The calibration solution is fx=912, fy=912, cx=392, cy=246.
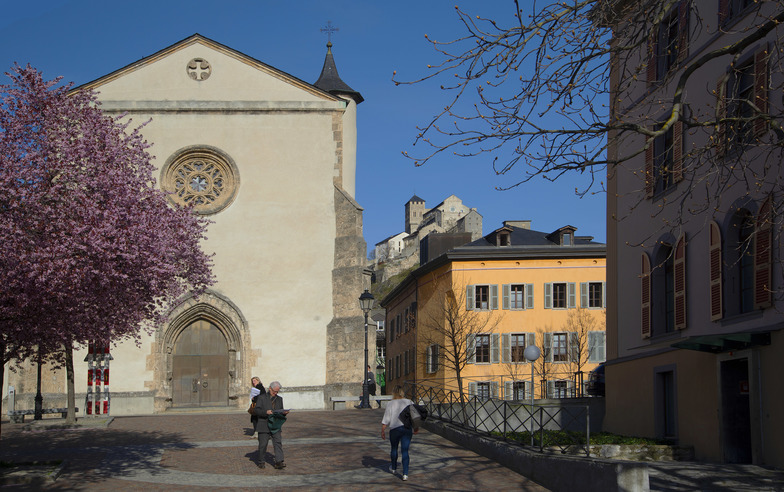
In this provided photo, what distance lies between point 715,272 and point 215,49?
68.5 feet

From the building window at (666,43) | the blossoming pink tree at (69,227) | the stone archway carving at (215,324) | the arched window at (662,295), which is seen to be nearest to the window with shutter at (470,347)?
the stone archway carving at (215,324)

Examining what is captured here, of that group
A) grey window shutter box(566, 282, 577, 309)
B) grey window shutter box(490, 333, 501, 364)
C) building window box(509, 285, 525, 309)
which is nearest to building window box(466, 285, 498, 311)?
building window box(509, 285, 525, 309)

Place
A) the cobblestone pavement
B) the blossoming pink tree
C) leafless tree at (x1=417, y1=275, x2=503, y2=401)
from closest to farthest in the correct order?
the blossoming pink tree
the cobblestone pavement
leafless tree at (x1=417, y1=275, x2=503, y2=401)

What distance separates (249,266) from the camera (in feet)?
102

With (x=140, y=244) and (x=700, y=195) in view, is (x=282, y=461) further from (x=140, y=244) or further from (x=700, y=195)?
(x=700, y=195)

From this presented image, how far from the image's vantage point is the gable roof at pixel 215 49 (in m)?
32.0

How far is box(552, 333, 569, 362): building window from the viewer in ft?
148

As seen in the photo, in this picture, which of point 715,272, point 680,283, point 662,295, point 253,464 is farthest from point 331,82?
point 253,464

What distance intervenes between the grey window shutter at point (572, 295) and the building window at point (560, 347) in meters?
1.50

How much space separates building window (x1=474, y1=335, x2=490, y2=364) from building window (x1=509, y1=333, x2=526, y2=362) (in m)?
1.14

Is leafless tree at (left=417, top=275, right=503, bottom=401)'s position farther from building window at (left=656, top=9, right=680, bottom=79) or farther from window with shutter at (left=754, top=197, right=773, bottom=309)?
window with shutter at (left=754, top=197, right=773, bottom=309)

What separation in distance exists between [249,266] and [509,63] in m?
22.1

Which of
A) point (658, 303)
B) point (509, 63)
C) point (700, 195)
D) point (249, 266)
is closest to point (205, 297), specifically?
point (249, 266)

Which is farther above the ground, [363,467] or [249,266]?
[249,266]
